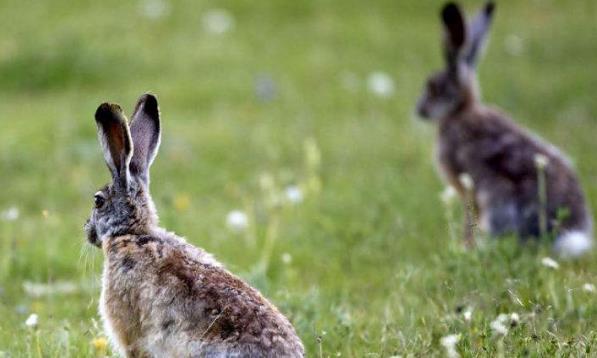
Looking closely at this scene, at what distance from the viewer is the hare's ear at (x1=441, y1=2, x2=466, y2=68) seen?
396 inches

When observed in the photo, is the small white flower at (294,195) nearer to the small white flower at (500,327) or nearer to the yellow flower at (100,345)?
the yellow flower at (100,345)

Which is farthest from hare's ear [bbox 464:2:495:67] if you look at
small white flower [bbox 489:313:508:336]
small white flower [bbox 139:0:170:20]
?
small white flower [bbox 139:0:170:20]

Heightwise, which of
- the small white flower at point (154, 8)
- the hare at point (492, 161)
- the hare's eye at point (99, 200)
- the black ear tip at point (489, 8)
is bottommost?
the hare at point (492, 161)

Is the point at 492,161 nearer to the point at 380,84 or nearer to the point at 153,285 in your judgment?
the point at 153,285

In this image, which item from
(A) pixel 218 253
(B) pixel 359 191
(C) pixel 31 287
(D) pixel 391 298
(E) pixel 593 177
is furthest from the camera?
(E) pixel 593 177

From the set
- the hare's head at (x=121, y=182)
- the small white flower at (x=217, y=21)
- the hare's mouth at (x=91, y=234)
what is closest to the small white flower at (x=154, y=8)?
the small white flower at (x=217, y=21)

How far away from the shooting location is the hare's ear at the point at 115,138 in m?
5.14

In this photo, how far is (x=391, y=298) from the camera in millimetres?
6676

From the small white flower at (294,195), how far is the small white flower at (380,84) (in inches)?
188

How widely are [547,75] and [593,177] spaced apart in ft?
16.3

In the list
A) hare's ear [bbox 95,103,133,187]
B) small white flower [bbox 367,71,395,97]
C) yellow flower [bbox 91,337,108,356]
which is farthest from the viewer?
small white flower [bbox 367,71,395,97]

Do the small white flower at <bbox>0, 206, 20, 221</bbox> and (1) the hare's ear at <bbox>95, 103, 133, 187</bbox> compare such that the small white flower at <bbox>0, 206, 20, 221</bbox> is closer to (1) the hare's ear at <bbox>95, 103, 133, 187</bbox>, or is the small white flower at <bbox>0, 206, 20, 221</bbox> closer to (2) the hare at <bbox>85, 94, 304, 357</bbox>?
(2) the hare at <bbox>85, 94, 304, 357</bbox>

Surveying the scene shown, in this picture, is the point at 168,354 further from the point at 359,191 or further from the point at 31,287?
the point at 359,191

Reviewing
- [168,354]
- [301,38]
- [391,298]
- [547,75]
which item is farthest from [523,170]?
[301,38]
